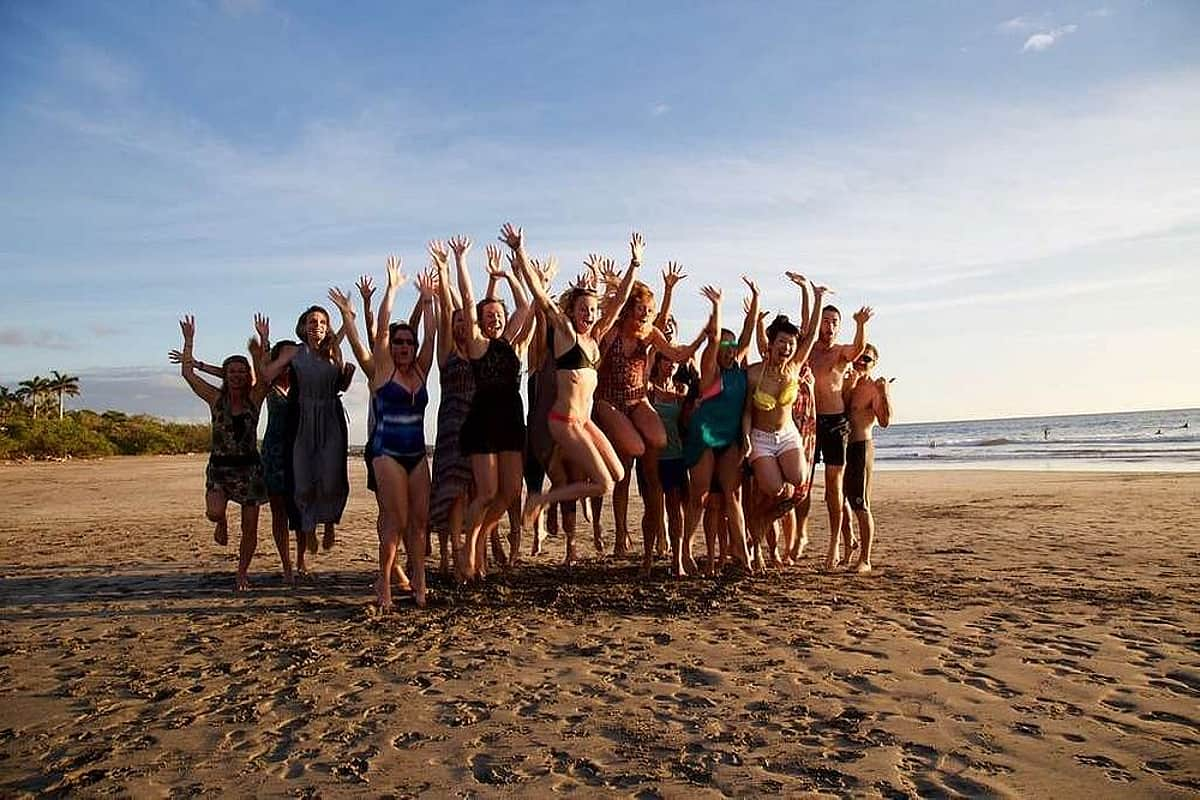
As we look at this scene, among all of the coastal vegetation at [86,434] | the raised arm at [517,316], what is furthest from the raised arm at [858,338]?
the coastal vegetation at [86,434]

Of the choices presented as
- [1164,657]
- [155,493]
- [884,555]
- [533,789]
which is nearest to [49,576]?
[533,789]

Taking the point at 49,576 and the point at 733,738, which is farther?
the point at 49,576

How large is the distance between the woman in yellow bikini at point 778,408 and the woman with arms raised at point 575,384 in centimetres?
149

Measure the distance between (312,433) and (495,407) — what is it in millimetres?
1990

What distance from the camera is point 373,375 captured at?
7.20 meters

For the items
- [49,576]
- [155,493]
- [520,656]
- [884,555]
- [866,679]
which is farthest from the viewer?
[155,493]

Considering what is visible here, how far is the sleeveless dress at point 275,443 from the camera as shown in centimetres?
822

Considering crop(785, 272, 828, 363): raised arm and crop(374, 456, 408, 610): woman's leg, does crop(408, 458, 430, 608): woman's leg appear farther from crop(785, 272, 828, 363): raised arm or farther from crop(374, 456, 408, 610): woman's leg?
crop(785, 272, 828, 363): raised arm

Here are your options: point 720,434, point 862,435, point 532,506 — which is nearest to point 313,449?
point 532,506

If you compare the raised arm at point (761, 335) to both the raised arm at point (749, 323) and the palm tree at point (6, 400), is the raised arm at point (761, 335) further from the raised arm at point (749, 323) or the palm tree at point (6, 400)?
the palm tree at point (6, 400)

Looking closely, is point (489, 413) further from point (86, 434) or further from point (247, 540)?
point (86, 434)

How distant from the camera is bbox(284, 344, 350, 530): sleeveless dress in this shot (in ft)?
26.4

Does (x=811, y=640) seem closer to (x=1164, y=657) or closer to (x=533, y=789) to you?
(x=1164, y=657)

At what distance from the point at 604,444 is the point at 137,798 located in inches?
185
